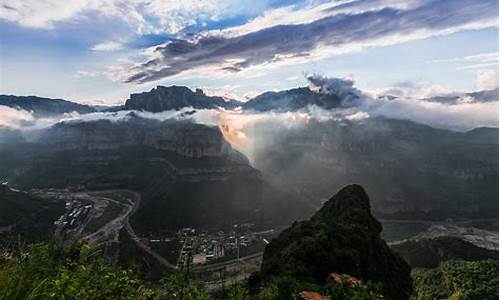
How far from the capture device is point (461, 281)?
3584cm

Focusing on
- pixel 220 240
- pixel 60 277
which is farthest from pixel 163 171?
pixel 60 277

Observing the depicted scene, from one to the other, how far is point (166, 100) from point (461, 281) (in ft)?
461

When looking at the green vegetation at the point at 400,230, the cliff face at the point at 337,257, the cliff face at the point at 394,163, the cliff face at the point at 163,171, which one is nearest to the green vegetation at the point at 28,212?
the cliff face at the point at 163,171

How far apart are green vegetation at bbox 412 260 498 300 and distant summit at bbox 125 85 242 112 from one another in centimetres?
13350

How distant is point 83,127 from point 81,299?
520 feet

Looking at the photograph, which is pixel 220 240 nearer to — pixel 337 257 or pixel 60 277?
pixel 337 257

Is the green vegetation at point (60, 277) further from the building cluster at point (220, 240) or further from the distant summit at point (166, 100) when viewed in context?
the distant summit at point (166, 100)

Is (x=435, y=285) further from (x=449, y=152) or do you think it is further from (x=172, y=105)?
(x=172, y=105)

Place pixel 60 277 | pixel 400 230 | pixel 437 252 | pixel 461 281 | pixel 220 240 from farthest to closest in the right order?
pixel 400 230 < pixel 220 240 < pixel 437 252 < pixel 461 281 < pixel 60 277

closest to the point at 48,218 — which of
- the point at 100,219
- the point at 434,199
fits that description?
the point at 100,219

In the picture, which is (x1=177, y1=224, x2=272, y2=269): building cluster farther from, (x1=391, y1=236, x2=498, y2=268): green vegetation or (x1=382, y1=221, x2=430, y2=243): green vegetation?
(x1=382, y1=221, x2=430, y2=243): green vegetation

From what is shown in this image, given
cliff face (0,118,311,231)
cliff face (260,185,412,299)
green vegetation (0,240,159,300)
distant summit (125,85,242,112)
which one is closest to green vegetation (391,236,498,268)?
cliff face (0,118,311,231)

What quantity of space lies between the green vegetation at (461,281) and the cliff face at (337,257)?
5898 mm

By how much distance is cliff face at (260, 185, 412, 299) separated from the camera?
2181 cm
